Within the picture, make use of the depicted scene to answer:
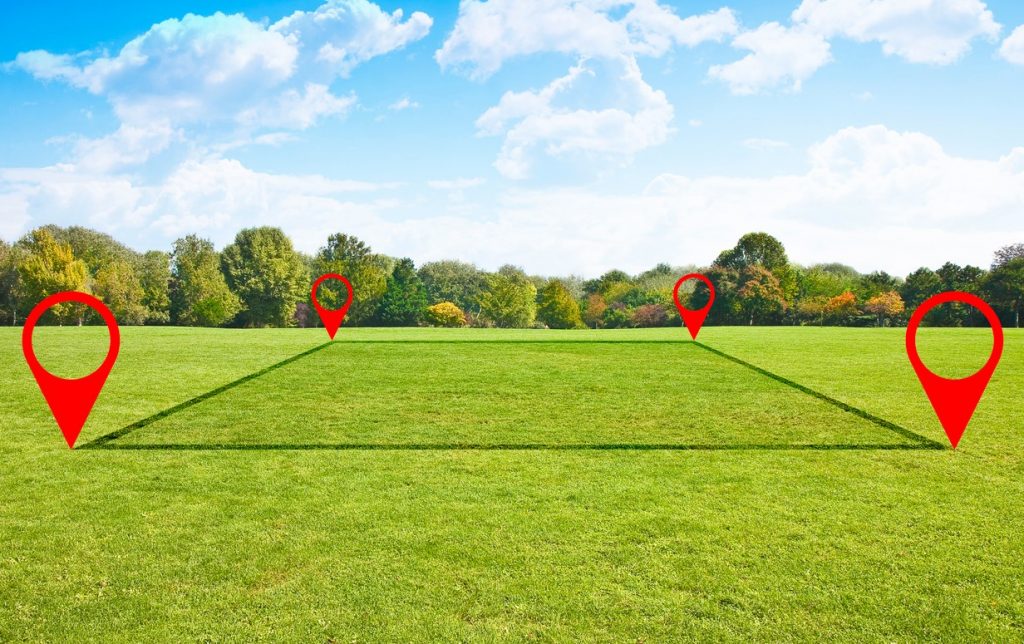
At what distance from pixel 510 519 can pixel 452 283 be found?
2988 inches

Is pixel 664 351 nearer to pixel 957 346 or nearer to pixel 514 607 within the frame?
pixel 957 346

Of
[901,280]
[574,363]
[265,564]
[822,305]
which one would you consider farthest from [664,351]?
[901,280]

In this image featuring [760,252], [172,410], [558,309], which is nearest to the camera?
[172,410]

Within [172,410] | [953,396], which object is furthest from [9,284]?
[953,396]

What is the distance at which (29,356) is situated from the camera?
8.12 m

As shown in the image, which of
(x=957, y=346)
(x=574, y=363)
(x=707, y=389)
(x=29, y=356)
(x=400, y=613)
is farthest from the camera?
(x=957, y=346)

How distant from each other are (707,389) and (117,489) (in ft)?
30.8

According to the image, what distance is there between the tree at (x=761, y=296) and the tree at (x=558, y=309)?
16.2m

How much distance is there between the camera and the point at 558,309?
59.4 m

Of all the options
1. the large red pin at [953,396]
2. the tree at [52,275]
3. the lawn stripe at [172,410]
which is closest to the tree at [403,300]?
the tree at [52,275]

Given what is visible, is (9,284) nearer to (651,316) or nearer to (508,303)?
(508,303)

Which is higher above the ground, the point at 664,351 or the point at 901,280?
the point at 901,280

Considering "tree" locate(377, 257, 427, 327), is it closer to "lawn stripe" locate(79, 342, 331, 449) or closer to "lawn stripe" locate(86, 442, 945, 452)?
"lawn stripe" locate(79, 342, 331, 449)

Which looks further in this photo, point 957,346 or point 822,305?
point 822,305
